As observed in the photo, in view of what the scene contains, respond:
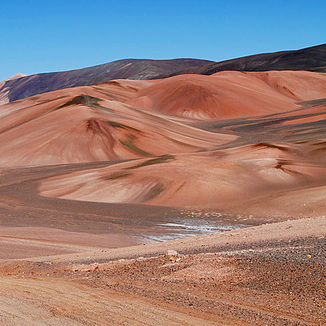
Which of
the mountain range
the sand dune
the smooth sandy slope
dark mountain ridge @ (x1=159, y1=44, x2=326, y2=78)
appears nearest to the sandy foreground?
the smooth sandy slope

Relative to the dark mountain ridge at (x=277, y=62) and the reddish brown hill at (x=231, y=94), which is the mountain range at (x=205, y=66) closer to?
the dark mountain ridge at (x=277, y=62)

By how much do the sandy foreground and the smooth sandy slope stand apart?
0.09 feet

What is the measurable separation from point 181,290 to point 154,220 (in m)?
14.9

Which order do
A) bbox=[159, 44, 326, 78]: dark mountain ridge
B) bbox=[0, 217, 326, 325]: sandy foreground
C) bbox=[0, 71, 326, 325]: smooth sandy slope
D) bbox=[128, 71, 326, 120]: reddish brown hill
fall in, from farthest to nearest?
bbox=[159, 44, 326, 78]: dark mountain ridge
bbox=[128, 71, 326, 120]: reddish brown hill
bbox=[0, 71, 326, 325]: smooth sandy slope
bbox=[0, 217, 326, 325]: sandy foreground

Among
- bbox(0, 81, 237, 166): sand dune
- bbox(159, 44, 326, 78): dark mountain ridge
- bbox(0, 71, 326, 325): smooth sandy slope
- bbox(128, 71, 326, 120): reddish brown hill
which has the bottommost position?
bbox(0, 71, 326, 325): smooth sandy slope

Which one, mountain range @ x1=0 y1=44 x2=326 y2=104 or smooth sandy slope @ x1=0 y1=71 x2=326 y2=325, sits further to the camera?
mountain range @ x1=0 y1=44 x2=326 y2=104

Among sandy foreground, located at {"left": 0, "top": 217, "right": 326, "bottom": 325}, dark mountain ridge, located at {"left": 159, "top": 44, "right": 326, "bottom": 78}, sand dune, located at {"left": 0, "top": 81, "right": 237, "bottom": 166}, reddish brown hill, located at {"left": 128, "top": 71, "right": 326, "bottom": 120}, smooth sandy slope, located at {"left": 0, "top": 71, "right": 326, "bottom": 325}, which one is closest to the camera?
sandy foreground, located at {"left": 0, "top": 217, "right": 326, "bottom": 325}

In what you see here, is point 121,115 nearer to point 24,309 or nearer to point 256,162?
point 256,162

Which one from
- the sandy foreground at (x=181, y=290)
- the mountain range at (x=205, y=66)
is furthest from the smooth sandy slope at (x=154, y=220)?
the mountain range at (x=205, y=66)

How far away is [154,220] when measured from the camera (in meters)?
22.3

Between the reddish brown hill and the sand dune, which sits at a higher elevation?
the reddish brown hill

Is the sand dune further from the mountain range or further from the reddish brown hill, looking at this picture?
the mountain range

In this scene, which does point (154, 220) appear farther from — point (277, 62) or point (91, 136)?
point (277, 62)

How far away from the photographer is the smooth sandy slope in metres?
6.86
